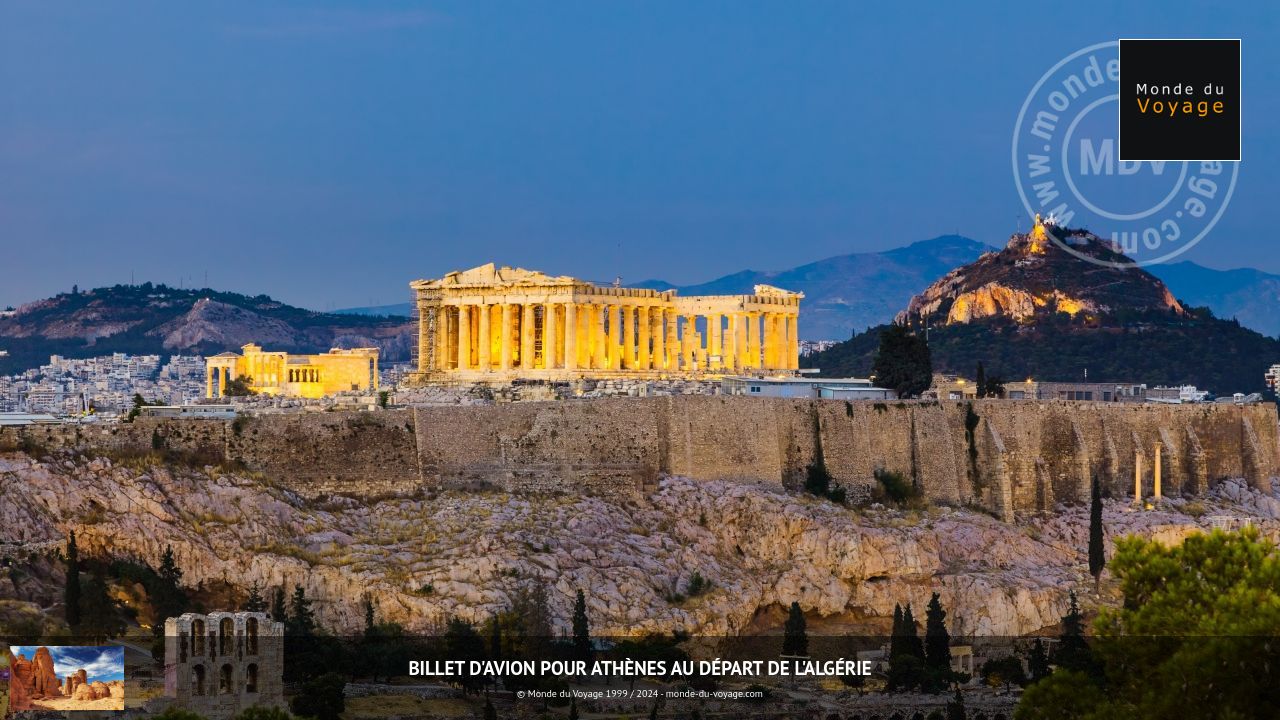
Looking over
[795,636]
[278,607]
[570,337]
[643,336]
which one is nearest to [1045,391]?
[643,336]

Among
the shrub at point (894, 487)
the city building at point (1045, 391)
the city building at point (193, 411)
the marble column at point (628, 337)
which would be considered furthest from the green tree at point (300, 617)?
the city building at point (1045, 391)

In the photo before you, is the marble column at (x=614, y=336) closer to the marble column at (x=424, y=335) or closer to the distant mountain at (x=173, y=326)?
the marble column at (x=424, y=335)

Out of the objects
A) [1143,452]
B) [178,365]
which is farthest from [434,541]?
[178,365]

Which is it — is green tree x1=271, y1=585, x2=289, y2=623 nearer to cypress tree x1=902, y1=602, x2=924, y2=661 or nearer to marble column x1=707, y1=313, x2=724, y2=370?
cypress tree x1=902, y1=602, x2=924, y2=661

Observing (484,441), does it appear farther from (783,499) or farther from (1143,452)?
A: (1143,452)

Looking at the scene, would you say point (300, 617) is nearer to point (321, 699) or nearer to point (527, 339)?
point (321, 699)

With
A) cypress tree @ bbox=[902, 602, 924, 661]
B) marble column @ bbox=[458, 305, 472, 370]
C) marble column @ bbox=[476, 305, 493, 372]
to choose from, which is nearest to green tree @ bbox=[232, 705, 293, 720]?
cypress tree @ bbox=[902, 602, 924, 661]

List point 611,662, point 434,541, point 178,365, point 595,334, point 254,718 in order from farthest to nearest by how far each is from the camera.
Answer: point 178,365, point 595,334, point 434,541, point 611,662, point 254,718
